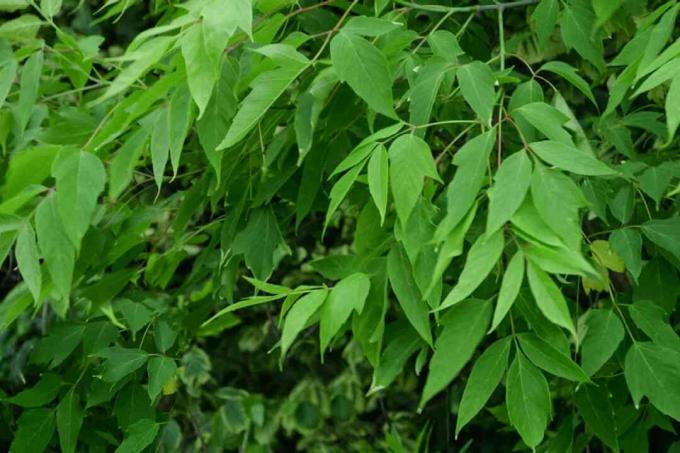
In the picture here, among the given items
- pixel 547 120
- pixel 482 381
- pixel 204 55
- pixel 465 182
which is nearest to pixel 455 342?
pixel 482 381

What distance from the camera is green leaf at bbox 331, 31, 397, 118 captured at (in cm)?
126

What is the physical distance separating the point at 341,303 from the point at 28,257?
1.26ft

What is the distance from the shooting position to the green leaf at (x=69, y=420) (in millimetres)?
1743

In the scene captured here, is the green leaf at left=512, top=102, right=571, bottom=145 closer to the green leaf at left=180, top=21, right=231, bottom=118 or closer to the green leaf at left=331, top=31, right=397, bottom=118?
the green leaf at left=331, top=31, right=397, bottom=118

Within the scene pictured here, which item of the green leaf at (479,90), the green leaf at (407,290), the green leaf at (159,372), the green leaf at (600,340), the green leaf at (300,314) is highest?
the green leaf at (479,90)

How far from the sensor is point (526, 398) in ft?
3.95

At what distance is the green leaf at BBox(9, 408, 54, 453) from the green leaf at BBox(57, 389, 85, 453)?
2 cm

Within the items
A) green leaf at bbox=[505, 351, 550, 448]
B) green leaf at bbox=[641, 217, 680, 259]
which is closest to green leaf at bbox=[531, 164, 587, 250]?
green leaf at bbox=[505, 351, 550, 448]

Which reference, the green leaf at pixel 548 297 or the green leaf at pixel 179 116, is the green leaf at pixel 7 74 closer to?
the green leaf at pixel 179 116

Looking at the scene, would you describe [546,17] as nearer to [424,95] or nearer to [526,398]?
[424,95]

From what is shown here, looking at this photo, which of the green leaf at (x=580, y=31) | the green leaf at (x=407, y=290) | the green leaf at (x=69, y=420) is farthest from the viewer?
Result: the green leaf at (x=69, y=420)

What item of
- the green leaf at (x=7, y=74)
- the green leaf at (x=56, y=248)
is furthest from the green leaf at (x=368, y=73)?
the green leaf at (x=7, y=74)

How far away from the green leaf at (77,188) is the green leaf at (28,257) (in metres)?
0.07

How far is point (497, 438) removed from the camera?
3.48 m
